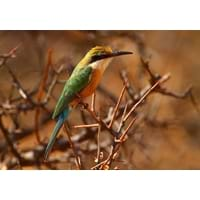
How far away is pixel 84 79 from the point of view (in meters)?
1.90

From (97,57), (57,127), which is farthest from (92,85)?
(57,127)

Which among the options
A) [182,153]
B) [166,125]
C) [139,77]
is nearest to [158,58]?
[139,77]

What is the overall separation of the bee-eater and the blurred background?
0.10 feet

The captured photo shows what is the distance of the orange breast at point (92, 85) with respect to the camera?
1913 mm

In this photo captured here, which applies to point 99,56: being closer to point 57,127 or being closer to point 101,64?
point 101,64

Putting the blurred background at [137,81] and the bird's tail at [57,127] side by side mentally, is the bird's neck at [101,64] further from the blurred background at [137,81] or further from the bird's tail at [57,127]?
the bird's tail at [57,127]

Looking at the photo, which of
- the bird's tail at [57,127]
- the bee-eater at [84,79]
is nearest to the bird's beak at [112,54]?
the bee-eater at [84,79]

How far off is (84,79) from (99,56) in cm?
13

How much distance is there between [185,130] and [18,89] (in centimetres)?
79

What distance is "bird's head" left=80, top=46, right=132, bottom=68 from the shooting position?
1909 mm

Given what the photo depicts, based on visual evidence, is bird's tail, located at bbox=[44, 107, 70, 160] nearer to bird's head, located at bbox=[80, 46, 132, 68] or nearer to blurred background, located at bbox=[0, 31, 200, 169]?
blurred background, located at bbox=[0, 31, 200, 169]

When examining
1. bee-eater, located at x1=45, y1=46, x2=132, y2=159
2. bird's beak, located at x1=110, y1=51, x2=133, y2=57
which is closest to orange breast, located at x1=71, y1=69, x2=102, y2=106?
bee-eater, located at x1=45, y1=46, x2=132, y2=159
